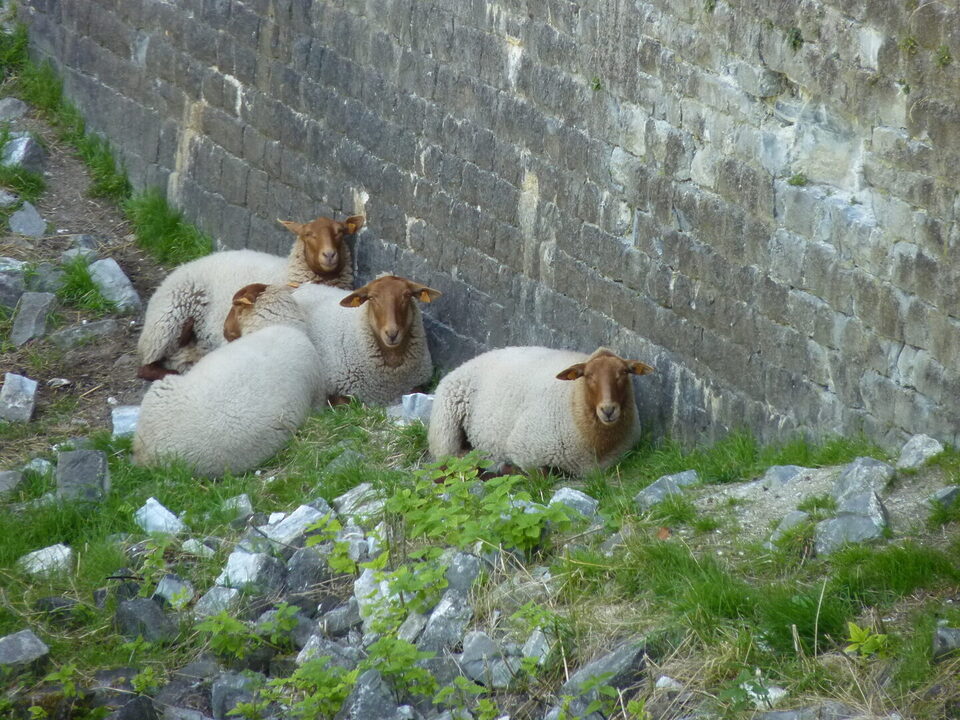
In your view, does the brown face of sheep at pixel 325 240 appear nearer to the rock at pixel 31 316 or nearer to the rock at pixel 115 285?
the rock at pixel 115 285

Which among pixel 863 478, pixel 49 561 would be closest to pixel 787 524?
pixel 863 478

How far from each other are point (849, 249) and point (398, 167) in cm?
396

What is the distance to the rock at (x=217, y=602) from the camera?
6.37 m

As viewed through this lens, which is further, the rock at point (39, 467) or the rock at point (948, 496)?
the rock at point (39, 467)

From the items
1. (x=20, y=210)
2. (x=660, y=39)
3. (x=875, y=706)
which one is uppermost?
(x=660, y=39)

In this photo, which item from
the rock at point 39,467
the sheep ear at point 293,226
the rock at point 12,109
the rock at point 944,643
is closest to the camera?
the rock at point 944,643

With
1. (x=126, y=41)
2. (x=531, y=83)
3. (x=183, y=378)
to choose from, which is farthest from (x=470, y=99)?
(x=126, y=41)

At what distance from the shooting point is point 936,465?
5.82m

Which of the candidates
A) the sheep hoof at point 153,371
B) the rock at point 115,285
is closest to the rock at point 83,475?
the sheep hoof at point 153,371

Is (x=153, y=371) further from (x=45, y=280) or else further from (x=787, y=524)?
(x=787, y=524)

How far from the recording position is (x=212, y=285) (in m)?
9.92

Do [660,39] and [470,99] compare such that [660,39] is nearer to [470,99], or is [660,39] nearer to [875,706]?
[470,99]

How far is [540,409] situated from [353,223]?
9.05 feet

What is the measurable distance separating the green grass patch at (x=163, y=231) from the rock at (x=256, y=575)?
4.93m
